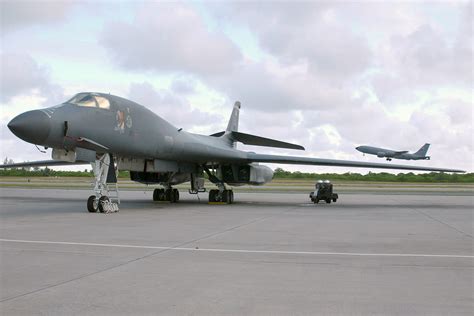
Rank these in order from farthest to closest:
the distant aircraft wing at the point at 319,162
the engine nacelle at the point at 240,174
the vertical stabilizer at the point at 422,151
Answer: the vertical stabilizer at the point at 422,151
the engine nacelle at the point at 240,174
the distant aircraft wing at the point at 319,162

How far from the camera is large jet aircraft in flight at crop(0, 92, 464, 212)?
12969mm

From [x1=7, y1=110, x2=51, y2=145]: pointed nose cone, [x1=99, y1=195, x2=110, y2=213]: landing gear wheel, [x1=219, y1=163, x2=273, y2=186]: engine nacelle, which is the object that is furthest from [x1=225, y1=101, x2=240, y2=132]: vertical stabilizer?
[x1=7, y1=110, x2=51, y2=145]: pointed nose cone

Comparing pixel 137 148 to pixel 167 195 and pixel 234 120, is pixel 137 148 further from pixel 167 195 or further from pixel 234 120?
pixel 234 120

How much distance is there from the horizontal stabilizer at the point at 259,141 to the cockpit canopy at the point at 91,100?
9.18 metres

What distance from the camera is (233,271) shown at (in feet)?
18.7

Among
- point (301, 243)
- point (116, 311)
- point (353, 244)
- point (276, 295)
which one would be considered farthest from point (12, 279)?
point (353, 244)

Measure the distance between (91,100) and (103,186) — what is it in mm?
2413

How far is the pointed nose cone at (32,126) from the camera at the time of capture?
11.8 metres

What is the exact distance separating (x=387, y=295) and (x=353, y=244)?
3.69 meters

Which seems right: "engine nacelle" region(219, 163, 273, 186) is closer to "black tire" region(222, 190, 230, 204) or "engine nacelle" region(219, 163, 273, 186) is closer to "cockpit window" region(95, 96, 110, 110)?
"black tire" region(222, 190, 230, 204)

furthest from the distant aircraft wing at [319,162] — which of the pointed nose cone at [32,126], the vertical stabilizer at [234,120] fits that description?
the pointed nose cone at [32,126]

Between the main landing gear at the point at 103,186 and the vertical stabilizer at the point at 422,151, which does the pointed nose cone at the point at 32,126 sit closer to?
the main landing gear at the point at 103,186

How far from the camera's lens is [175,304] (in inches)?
166

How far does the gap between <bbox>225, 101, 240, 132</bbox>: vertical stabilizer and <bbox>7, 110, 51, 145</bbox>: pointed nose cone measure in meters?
15.6
